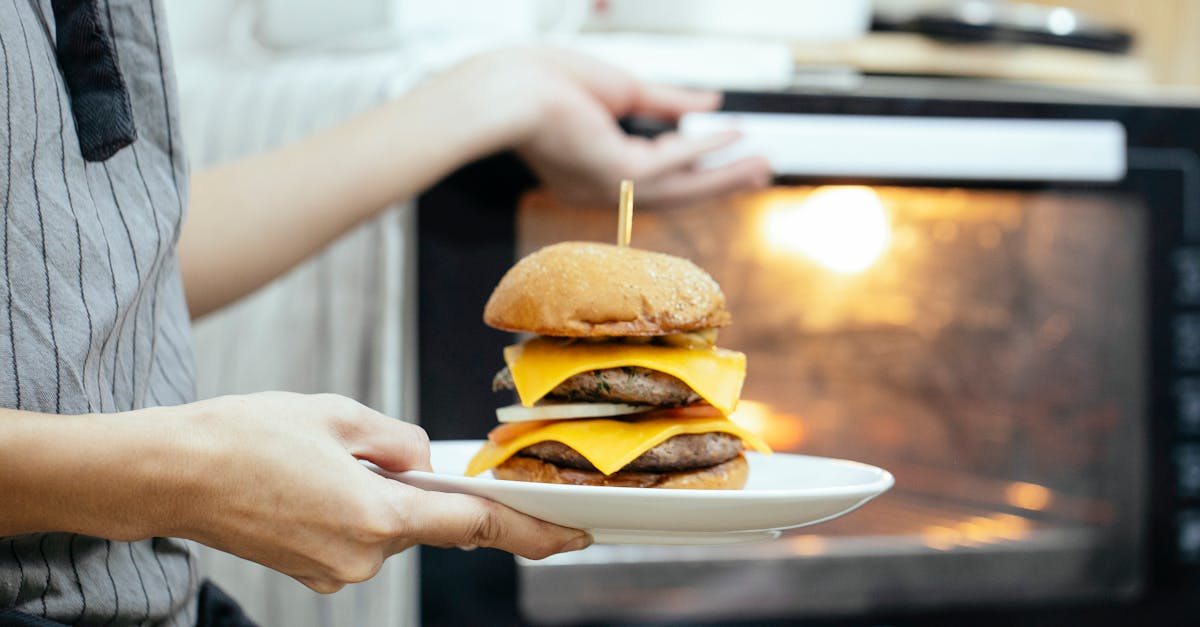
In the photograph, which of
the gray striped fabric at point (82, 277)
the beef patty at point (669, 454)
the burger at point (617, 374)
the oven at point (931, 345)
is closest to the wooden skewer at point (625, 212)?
the burger at point (617, 374)

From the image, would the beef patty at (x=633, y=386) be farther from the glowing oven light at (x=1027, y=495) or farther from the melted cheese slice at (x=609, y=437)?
the glowing oven light at (x=1027, y=495)

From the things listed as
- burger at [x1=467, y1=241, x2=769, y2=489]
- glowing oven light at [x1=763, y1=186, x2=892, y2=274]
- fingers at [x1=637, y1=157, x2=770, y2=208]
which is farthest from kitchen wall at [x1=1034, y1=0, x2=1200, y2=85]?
burger at [x1=467, y1=241, x2=769, y2=489]

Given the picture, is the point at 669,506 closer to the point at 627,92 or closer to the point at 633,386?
the point at 633,386

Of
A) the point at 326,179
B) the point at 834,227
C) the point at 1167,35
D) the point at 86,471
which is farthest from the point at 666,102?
the point at 1167,35

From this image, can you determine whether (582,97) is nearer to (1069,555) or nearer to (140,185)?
(140,185)

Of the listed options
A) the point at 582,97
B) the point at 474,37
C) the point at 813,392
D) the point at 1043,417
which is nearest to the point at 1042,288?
the point at 1043,417

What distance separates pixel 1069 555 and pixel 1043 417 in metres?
0.14

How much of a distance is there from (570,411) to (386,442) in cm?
13

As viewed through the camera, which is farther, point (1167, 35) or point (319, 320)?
point (1167, 35)

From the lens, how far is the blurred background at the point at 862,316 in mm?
1008

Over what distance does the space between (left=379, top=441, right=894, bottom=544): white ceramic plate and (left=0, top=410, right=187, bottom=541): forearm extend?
0.38ft

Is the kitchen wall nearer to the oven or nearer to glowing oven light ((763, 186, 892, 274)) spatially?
the oven

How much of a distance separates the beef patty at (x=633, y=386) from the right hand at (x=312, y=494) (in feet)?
0.35

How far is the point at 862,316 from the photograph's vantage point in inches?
43.0
